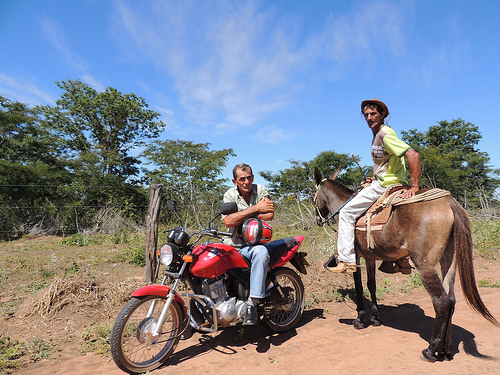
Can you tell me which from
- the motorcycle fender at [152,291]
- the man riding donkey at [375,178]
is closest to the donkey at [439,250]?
the man riding donkey at [375,178]

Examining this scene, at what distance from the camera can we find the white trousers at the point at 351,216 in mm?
3721

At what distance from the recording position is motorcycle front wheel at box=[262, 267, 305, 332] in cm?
364

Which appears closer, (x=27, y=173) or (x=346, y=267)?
(x=346, y=267)

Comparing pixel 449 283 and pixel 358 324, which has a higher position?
pixel 449 283

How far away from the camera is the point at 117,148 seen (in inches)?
1000

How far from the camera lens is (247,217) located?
3.31 meters

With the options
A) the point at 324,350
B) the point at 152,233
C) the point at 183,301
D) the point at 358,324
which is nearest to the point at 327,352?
the point at 324,350

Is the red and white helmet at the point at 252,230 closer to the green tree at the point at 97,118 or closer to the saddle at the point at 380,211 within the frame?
the saddle at the point at 380,211

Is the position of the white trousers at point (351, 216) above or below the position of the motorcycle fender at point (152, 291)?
above

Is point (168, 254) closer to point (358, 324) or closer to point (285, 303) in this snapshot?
point (285, 303)

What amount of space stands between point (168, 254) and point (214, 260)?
453mm

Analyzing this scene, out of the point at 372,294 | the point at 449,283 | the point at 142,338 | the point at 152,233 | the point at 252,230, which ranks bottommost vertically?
the point at 142,338

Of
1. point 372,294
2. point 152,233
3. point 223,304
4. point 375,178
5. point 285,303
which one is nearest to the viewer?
point 223,304

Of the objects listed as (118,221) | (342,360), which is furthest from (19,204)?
(342,360)
